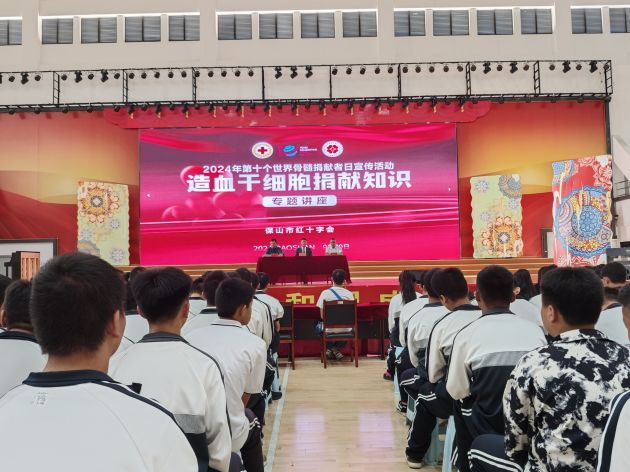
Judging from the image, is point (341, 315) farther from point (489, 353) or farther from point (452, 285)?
point (489, 353)

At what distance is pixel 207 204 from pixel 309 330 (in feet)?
18.3

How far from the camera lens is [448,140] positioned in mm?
12055

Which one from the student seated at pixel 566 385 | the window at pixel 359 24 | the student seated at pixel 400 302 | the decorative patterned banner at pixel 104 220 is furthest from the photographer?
the window at pixel 359 24

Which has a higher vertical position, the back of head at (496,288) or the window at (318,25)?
the window at (318,25)

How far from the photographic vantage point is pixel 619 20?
1291cm

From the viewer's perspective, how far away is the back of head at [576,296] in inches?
61.4

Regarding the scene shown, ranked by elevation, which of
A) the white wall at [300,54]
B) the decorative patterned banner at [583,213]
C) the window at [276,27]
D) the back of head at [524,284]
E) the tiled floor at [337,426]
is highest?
the window at [276,27]

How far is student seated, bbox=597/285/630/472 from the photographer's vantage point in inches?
37.9

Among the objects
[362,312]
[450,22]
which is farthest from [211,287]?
[450,22]

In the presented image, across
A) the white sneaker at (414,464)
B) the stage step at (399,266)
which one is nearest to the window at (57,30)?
the stage step at (399,266)

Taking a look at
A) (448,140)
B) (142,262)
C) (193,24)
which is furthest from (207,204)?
(448,140)

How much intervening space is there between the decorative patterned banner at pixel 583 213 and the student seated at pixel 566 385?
6.38 metres

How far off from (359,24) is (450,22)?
209 centimetres

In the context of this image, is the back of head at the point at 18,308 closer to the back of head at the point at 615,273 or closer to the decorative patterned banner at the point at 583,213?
the back of head at the point at 615,273
